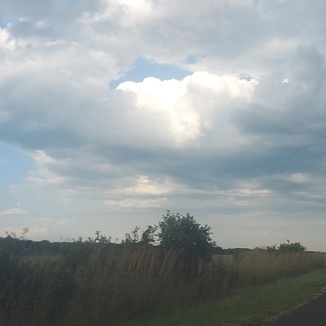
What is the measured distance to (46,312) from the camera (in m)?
14.1

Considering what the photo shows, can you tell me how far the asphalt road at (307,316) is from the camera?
1416 cm

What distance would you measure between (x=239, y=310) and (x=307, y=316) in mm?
2088

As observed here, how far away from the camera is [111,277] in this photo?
17391mm

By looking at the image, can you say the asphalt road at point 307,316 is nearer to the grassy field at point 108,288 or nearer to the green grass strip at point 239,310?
the green grass strip at point 239,310

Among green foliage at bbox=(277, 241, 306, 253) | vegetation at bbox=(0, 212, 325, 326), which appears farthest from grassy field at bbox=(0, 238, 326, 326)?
green foliage at bbox=(277, 241, 306, 253)

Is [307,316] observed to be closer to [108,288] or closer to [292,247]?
[108,288]

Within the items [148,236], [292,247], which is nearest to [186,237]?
[148,236]

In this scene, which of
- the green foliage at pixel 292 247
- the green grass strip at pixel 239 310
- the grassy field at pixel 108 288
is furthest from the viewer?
the green foliage at pixel 292 247

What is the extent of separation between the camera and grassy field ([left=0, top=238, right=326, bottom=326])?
13.9m

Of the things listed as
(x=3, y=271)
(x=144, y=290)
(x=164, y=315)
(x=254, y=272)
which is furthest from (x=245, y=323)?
(x=254, y=272)

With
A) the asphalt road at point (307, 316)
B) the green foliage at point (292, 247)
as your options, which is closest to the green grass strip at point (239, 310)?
the asphalt road at point (307, 316)

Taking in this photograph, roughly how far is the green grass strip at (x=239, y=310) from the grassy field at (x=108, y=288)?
4cm

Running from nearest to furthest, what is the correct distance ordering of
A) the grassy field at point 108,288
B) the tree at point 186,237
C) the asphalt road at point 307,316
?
the grassy field at point 108,288 < the asphalt road at point 307,316 < the tree at point 186,237

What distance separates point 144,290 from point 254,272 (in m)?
13.1
